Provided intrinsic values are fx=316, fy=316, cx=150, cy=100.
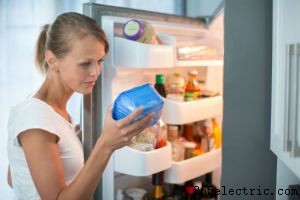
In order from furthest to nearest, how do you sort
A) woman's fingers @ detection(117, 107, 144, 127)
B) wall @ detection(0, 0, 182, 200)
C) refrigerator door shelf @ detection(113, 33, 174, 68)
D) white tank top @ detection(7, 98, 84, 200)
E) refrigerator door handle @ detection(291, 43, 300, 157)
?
wall @ detection(0, 0, 182, 200) → refrigerator door shelf @ detection(113, 33, 174, 68) → white tank top @ detection(7, 98, 84, 200) → woman's fingers @ detection(117, 107, 144, 127) → refrigerator door handle @ detection(291, 43, 300, 157)

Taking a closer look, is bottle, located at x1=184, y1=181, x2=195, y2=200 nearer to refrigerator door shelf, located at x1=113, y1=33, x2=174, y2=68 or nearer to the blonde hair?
refrigerator door shelf, located at x1=113, y1=33, x2=174, y2=68

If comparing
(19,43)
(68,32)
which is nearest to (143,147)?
(68,32)

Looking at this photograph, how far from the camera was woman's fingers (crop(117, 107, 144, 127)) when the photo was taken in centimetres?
74

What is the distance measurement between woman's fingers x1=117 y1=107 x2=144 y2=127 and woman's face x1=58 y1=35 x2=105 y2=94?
0.23 metres

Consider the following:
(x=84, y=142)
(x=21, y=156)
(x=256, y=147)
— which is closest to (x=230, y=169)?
(x=256, y=147)

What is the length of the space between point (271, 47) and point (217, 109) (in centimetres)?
54

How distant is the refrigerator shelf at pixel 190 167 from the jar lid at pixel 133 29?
0.50 m

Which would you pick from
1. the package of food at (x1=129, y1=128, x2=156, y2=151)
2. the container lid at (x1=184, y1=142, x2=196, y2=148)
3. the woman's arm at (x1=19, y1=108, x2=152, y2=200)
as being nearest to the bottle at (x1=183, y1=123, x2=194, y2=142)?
the container lid at (x1=184, y1=142, x2=196, y2=148)

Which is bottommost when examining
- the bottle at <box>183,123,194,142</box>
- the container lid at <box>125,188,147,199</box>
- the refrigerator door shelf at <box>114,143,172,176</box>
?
the container lid at <box>125,188,147,199</box>

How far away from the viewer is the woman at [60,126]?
2.64 feet

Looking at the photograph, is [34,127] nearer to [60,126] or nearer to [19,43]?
[60,126]

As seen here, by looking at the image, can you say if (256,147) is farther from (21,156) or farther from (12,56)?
(12,56)

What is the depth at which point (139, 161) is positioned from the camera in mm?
1027

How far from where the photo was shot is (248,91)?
84 cm
